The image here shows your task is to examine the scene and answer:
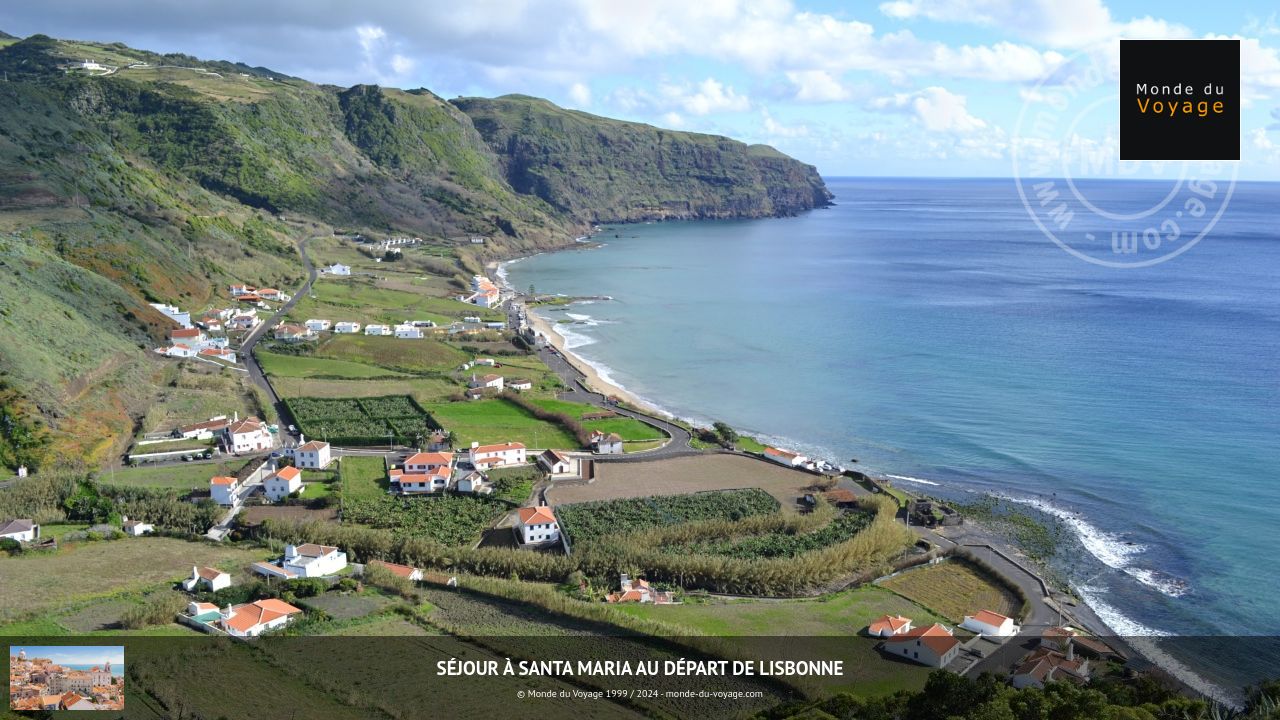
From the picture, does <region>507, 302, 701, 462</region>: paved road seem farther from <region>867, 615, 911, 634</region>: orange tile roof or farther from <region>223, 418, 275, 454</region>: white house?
<region>867, 615, 911, 634</region>: orange tile roof

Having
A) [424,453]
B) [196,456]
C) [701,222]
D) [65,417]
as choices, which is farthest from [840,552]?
[701,222]

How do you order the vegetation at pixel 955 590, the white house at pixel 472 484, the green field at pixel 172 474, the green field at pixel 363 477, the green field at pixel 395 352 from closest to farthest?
1. the vegetation at pixel 955 590
2. the green field at pixel 363 477
3. the green field at pixel 172 474
4. the white house at pixel 472 484
5. the green field at pixel 395 352

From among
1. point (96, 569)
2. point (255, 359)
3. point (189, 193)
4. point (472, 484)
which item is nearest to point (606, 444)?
point (472, 484)

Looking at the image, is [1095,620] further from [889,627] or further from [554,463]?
[554,463]

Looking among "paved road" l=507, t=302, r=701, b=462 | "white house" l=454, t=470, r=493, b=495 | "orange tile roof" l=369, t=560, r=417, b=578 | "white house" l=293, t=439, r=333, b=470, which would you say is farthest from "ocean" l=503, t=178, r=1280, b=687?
"orange tile roof" l=369, t=560, r=417, b=578

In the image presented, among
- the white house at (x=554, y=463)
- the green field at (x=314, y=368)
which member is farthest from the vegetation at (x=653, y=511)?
the green field at (x=314, y=368)

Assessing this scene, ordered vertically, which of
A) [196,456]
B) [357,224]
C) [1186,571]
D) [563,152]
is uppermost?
[563,152]

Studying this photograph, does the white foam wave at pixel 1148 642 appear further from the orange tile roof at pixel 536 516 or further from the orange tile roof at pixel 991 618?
the orange tile roof at pixel 536 516

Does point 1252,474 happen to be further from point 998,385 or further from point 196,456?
point 196,456
